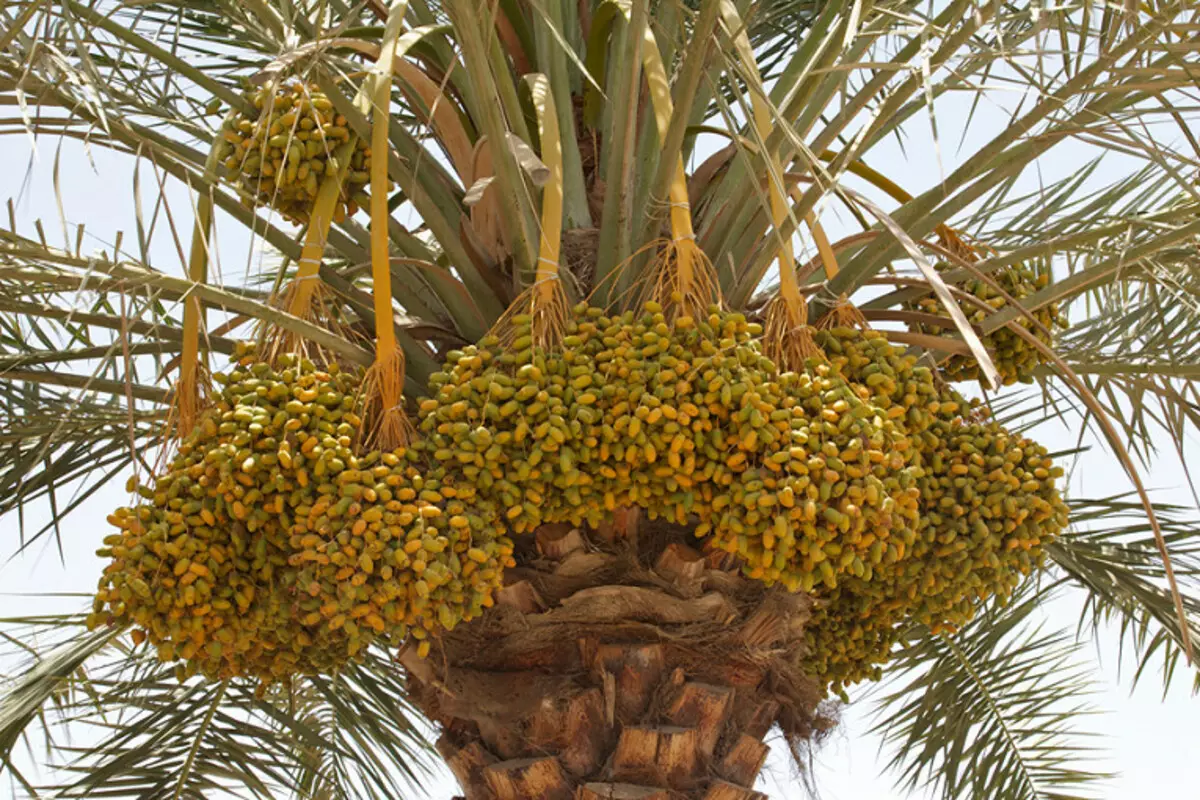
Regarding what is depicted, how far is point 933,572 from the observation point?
2816mm

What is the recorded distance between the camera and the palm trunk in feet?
9.59

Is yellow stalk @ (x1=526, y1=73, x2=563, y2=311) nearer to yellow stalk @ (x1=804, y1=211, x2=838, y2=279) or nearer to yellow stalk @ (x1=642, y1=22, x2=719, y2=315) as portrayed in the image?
yellow stalk @ (x1=642, y1=22, x2=719, y2=315)

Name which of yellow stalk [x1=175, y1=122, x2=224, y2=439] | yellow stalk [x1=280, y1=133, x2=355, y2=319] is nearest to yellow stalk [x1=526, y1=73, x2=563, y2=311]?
yellow stalk [x1=280, y1=133, x2=355, y2=319]

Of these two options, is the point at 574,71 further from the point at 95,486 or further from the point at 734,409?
the point at 95,486

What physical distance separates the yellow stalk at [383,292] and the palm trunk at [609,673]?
0.45 metres

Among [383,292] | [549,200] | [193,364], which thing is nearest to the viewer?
[383,292]

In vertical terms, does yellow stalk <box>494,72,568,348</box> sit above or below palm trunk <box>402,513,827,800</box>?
above

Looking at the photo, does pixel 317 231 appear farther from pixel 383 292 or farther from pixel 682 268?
pixel 682 268

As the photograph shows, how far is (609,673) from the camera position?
2.96 m

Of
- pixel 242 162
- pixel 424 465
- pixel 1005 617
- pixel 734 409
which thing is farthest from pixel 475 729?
pixel 1005 617

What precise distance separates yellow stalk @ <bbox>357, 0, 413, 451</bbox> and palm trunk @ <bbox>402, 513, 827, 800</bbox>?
454mm

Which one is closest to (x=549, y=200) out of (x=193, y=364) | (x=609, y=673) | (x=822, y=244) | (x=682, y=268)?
(x=682, y=268)

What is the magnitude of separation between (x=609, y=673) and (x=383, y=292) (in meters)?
0.92

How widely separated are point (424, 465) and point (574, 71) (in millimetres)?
1433
